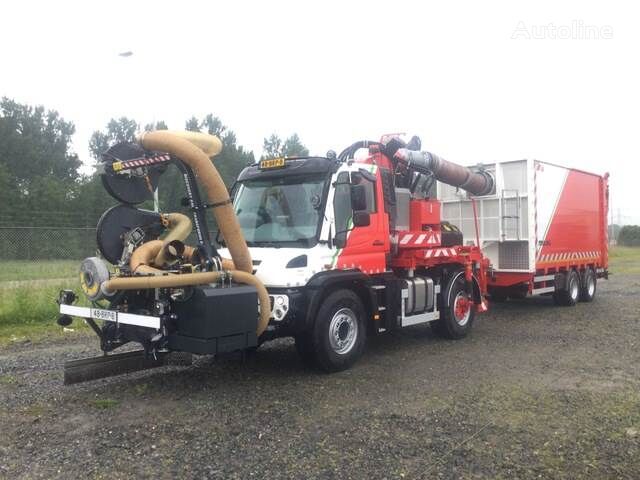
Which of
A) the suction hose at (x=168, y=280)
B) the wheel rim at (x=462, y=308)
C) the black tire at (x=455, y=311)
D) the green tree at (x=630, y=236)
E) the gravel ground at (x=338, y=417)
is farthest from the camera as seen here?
the green tree at (x=630, y=236)

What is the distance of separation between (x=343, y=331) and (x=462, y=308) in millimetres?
3201

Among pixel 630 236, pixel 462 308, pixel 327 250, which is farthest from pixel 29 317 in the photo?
pixel 630 236

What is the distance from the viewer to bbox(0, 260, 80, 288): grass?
16484mm

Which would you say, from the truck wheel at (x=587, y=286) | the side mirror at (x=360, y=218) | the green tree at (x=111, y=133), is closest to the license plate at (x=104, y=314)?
the side mirror at (x=360, y=218)

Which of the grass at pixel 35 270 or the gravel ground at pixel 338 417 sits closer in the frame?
the gravel ground at pixel 338 417

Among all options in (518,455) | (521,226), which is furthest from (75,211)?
(518,455)

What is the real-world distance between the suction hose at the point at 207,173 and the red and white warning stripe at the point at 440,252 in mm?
3284

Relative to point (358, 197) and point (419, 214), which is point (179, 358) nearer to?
point (358, 197)

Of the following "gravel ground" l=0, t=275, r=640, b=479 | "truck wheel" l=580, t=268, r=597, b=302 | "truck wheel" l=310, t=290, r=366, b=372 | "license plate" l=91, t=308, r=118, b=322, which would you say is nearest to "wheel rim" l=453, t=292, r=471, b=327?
"gravel ground" l=0, t=275, r=640, b=479

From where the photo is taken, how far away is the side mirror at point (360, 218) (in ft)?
23.8

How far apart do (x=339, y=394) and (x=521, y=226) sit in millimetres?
7055

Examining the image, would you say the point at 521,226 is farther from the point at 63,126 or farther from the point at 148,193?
the point at 63,126

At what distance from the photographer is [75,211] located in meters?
36.3

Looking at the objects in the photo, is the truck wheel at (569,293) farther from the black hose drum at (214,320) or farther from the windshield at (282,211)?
the black hose drum at (214,320)
